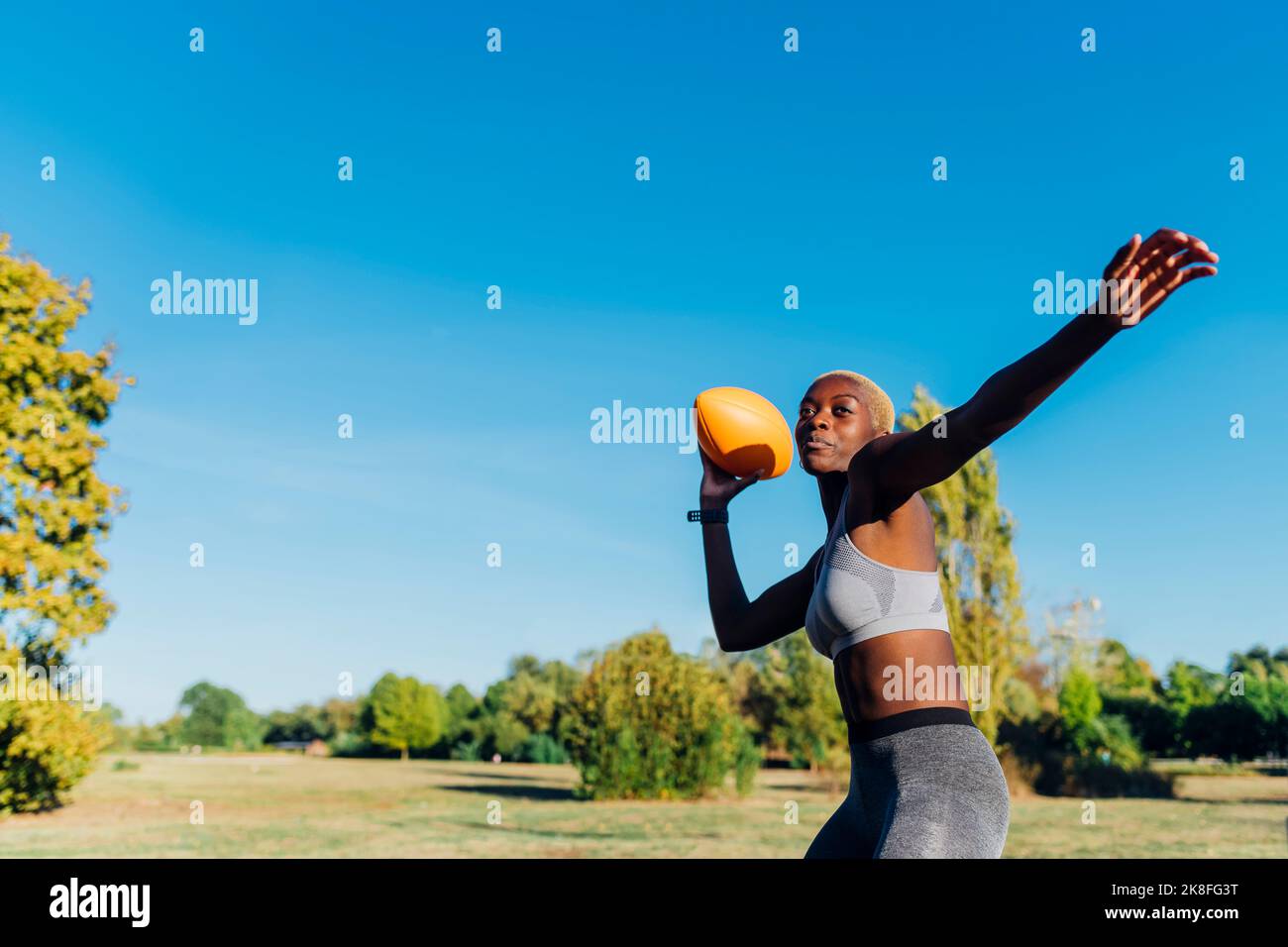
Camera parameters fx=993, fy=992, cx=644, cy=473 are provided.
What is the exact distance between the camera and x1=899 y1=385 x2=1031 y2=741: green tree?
29375 millimetres

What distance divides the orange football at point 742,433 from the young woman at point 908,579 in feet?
2.22

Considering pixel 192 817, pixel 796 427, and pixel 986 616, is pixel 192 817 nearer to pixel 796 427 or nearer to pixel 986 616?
pixel 986 616

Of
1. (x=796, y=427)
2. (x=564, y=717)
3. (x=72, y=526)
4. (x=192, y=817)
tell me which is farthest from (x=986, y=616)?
(x=796, y=427)

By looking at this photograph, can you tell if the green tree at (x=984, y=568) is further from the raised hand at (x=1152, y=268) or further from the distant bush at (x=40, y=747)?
the raised hand at (x=1152, y=268)

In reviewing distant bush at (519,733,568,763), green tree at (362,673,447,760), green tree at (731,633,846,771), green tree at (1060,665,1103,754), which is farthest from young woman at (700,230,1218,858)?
green tree at (362,673,447,760)

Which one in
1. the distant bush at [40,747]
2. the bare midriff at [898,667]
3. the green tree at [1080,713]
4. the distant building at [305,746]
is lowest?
the distant building at [305,746]

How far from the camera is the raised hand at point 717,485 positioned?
4.10 m

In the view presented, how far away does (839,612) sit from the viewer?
2.91 m

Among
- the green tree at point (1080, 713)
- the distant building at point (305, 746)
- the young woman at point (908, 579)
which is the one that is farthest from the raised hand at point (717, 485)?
the distant building at point (305, 746)

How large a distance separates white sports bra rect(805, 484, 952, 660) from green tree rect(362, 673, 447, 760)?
2139 inches

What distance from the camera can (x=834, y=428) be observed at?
3291 mm

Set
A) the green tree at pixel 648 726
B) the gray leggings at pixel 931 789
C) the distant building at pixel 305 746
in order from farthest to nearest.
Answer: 1. the distant building at pixel 305 746
2. the green tree at pixel 648 726
3. the gray leggings at pixel 931 789

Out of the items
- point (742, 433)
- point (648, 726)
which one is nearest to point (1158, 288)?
point (742, 433)
